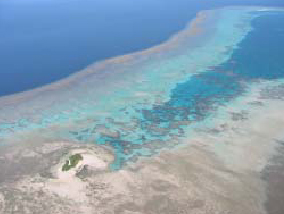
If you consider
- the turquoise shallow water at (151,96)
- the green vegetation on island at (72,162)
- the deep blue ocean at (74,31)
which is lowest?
the green vegetation on island at (72,162)

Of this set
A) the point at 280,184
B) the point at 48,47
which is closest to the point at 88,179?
the point at 280,184

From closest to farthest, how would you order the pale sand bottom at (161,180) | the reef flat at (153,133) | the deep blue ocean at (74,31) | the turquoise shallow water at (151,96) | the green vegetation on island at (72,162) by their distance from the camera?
the pale sand bottom at (161,180)
the reef flat at (153,133)
the green vegetation on island at (72,162)
the turquoise shallow water at (151,96)
the deep blue ocean at (74,31)

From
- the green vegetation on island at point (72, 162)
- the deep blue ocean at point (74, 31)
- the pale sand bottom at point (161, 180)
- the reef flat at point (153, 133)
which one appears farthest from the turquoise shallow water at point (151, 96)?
the deep blue ocean at point (74, 31)

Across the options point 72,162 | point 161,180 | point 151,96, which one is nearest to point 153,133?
point 161,180

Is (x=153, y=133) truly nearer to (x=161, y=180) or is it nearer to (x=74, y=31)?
(x=161, y=180)

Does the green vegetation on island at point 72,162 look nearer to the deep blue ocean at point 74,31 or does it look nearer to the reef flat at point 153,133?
the reef flat at point 153,133

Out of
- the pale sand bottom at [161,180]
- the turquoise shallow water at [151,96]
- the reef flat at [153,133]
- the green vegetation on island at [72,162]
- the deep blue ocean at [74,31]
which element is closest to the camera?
the pale sand bottom at [161,180]

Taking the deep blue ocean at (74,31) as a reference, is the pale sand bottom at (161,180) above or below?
below
